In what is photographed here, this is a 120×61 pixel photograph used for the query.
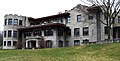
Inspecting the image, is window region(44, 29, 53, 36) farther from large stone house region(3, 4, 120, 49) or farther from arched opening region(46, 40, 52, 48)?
arched opening region(46, 40, 52, 48)

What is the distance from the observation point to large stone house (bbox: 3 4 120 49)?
5194 cm

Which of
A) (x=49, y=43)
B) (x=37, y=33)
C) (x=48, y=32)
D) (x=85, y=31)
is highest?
(x=85, y=31)

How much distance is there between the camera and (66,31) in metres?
56.0

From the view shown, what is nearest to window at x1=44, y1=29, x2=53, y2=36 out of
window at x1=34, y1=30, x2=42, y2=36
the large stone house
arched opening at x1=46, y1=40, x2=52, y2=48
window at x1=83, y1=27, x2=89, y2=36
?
the large stone house

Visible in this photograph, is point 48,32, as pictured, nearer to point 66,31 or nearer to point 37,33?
point 37,33

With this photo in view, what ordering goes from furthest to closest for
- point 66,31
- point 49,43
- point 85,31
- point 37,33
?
point 37,33
point 66,31
point 49,43
point 85,31

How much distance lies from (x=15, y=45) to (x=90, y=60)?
40818 mm

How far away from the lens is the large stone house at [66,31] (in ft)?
170

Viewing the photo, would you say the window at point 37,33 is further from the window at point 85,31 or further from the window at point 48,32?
the window at point 85,31

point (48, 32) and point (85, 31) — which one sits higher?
point (85, 31)

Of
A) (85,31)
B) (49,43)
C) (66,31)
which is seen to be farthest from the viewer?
(66,31)

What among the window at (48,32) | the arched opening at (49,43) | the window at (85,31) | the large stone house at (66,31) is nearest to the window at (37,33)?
the large stone house at (66,31)

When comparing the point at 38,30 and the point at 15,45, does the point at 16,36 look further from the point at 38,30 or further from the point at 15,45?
the point at 38,30

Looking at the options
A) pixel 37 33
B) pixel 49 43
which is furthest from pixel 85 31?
pixel 37 33
